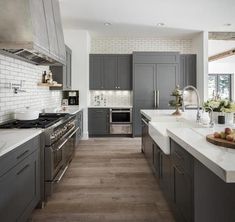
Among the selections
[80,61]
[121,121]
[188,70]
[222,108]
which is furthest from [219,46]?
[222,108]

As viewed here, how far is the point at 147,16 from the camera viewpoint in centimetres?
550

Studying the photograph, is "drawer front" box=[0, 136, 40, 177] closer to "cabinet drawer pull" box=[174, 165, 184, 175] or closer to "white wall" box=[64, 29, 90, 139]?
"cabinet drawer pull" box=[174, 165, 184, 175]

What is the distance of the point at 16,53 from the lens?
10.2 feet

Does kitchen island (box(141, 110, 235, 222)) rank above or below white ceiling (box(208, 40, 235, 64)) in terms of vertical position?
below

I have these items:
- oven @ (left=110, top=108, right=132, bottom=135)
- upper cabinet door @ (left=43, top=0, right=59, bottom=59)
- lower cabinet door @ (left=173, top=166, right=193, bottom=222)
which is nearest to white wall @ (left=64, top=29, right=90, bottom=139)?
oven @ (left=110, top=108, right=132, bottom=135)

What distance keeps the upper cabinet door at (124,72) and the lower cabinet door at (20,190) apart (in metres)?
4.81

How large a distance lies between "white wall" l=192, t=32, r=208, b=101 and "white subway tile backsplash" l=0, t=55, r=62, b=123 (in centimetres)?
424

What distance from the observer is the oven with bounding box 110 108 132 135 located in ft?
22.8

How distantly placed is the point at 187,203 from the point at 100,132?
5192 mm

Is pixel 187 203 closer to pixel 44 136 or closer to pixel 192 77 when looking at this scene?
pixel 44 136

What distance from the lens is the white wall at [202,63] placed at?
22.0 feet

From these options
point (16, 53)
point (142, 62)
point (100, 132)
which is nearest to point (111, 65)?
point (142, 62)

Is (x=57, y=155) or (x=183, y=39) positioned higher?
(x=183, y=39)

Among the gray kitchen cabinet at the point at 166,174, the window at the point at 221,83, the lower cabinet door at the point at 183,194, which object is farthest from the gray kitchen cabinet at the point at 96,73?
the window at the point at 221,83
